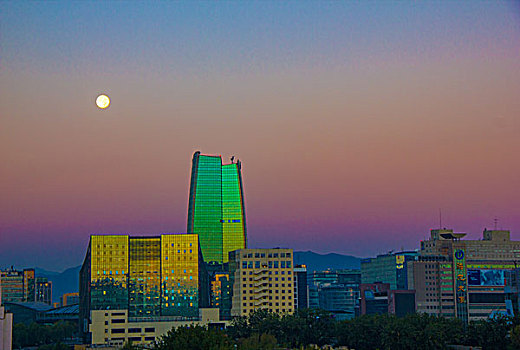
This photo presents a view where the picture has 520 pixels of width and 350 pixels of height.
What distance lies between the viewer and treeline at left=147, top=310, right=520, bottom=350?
379 feet

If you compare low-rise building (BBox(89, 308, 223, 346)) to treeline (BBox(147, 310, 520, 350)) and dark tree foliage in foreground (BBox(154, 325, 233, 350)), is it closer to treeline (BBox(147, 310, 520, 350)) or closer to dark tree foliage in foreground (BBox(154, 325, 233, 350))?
treeline (BBox(147, 310, 520, 350))

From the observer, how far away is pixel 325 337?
15562 cm

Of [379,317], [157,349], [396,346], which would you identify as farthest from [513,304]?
[157,349]

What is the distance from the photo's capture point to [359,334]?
14488 cm

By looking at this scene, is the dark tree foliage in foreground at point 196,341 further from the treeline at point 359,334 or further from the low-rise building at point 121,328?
the low-rise building at point 121,328

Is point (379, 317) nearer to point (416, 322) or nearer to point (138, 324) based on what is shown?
point (416, 322)

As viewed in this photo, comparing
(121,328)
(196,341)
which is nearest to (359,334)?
(196,341)

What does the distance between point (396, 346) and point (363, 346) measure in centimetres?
951

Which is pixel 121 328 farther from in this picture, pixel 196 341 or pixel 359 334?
pixel 196 341

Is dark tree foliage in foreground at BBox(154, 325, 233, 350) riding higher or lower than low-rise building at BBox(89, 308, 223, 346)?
higher

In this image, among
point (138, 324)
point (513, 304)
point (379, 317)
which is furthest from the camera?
point (138, 324)

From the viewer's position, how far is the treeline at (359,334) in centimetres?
11556

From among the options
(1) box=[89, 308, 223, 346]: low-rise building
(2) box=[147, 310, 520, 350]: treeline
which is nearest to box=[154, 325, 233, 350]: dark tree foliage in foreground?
(2) box=[147, 310, 520, 350]: treeline

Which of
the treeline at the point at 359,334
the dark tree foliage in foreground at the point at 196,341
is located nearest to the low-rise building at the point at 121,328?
the treeline at the point at 359,334
